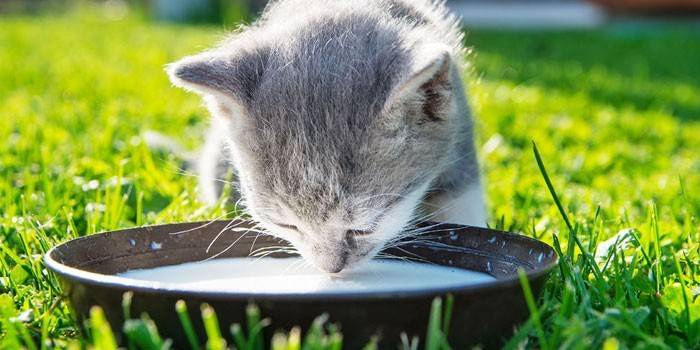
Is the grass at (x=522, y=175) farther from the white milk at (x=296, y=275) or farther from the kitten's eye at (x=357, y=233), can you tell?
the kitten's eye at (x=357, y=233)

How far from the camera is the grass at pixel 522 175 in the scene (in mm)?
1956

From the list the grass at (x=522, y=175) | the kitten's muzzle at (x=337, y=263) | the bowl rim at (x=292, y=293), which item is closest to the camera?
the bowl rim at (x=292, y=293)

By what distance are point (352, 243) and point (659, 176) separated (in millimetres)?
2274

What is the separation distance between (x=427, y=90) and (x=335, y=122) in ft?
0.98

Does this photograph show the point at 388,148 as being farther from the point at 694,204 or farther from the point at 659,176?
the point at 659,176

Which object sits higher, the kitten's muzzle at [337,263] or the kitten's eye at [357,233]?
the kitten's eye at [357,233]

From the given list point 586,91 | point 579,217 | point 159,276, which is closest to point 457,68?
point 579,217

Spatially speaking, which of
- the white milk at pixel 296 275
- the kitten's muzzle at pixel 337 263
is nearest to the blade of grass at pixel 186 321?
the white milk at pixel 296 275

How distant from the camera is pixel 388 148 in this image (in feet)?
7.57

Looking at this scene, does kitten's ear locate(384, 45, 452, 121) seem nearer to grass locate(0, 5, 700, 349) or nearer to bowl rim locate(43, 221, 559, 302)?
grass locate(0, 5, 700, 349)

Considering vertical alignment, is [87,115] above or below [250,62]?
below

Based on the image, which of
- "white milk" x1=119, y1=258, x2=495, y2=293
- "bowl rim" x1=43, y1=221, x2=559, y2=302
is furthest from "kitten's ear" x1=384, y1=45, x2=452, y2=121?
"bowl rim" x1=43, y1=221, x2=559, y2=302

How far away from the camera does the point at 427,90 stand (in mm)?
2379

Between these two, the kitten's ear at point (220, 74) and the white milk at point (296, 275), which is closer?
the white milk at point (296, 275)
